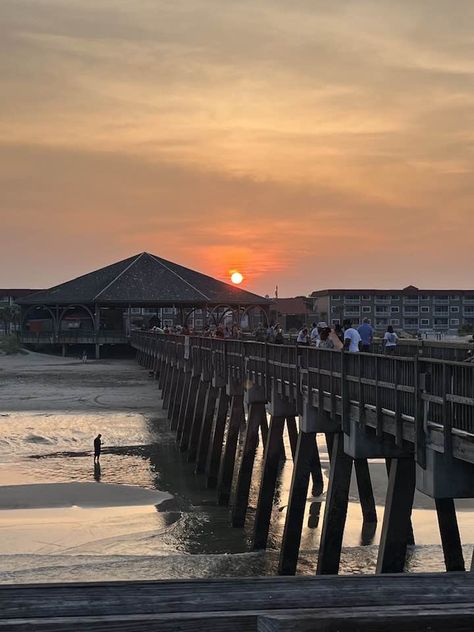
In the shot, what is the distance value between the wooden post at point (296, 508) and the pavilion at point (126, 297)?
82.0m

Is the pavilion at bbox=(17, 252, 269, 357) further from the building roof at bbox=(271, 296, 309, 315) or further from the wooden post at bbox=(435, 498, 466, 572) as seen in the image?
the wooden post at bbox=(435, 498, 466, 572)

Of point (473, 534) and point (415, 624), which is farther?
point (473, 534)

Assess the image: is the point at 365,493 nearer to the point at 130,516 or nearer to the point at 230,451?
the point at 230,451

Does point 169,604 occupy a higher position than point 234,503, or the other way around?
point 169,604

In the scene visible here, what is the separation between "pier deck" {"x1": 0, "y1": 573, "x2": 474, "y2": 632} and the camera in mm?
4047

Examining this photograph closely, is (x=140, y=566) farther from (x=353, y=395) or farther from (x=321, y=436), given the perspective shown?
(x=321, y=436)

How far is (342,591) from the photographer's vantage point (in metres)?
4.41

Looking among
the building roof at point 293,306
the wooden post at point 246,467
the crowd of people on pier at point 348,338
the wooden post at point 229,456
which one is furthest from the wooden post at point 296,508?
the building roof at point 293,306

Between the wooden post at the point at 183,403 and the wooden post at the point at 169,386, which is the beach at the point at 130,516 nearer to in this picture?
the wooden post at the point at 183,403

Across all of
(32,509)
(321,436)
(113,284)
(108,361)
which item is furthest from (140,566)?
(113,284)

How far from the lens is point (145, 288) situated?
342 feet

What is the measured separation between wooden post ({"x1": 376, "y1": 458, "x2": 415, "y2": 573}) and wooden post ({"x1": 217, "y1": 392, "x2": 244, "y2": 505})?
44.7ft

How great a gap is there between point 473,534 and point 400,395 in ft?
34.2

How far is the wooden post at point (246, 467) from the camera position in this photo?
22.9m
